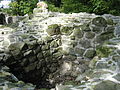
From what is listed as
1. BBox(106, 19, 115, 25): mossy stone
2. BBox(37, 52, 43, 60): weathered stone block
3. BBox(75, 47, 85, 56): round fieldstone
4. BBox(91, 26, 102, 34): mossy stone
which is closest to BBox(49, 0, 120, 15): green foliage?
BBox(106, 19, 115, 25): mossy stone

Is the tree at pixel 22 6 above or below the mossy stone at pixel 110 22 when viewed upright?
above

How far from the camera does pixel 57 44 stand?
578 centimetres

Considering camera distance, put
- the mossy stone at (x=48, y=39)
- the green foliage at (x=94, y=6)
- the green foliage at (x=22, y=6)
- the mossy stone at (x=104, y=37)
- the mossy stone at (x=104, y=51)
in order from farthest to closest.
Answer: the green foliage at (x=22, y=6) < the green foliage at (x=94, y=6) < the mossy stone at (x=48, y=39) < the mossy stone at (x=104, y=37) < the mossy stone at (x=104, y=51)

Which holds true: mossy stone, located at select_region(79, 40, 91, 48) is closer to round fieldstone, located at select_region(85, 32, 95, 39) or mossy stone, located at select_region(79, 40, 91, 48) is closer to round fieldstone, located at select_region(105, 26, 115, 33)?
round fieldstone, located at select_region(85, 32, 95, 39)

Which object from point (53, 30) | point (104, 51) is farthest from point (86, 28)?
point (104, 51)

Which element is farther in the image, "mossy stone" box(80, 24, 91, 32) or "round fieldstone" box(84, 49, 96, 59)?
"mossy stone" box(80, 24, 91, 32)

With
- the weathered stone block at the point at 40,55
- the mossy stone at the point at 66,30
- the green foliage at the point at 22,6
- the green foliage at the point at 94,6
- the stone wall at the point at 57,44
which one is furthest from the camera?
the green foliage at the point at 22,6

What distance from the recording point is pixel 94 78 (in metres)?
3.33

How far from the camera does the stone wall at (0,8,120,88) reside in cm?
501

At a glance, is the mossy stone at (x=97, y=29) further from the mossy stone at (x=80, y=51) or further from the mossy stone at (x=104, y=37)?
the mossy stone at (x=80, y=51)

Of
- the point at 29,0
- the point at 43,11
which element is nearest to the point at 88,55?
the point at 43,11

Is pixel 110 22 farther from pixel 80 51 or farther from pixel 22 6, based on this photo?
pixel 22 6

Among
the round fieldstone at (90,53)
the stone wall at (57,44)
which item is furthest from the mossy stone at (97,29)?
the round fieldstone at (90,53)

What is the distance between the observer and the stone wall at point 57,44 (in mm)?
5008
